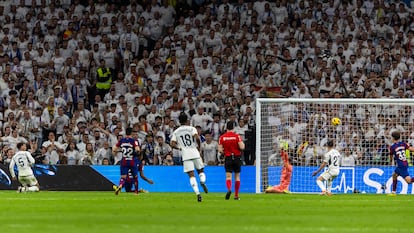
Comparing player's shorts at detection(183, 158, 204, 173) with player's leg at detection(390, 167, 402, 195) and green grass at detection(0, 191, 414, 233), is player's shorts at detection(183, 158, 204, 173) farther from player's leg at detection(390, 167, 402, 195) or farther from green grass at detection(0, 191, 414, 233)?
player's leg at detection(390, 167, 402, 195)

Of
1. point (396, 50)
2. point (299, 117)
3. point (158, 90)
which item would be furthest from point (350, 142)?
point (158, 90)

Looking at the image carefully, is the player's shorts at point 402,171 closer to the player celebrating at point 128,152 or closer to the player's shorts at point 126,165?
the player celebrating at point 128,152

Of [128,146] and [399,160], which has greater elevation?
[128,146]

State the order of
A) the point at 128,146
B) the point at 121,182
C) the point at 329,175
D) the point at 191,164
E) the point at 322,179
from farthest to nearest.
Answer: the point at 128,146
the point at 322,179
the point at 329,175
the point at 121,182
the point at 191,164

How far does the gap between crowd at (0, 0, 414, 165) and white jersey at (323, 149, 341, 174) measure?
3.80 m

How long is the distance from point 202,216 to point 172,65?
1965 centimetres

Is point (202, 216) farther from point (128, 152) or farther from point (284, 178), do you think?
point (284, 178)

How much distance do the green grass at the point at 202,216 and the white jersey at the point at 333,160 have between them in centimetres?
652

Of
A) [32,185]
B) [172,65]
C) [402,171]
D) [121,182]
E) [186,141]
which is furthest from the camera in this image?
[172,65]

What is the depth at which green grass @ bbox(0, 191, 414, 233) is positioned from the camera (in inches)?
606

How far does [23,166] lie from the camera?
32531 mm

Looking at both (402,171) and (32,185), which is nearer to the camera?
(402,171)

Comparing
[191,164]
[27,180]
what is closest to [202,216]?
[191,164]

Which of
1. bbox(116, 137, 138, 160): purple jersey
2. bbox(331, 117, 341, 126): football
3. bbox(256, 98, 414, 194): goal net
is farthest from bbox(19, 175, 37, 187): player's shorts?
bbox(331, 117, 341, 126): football
